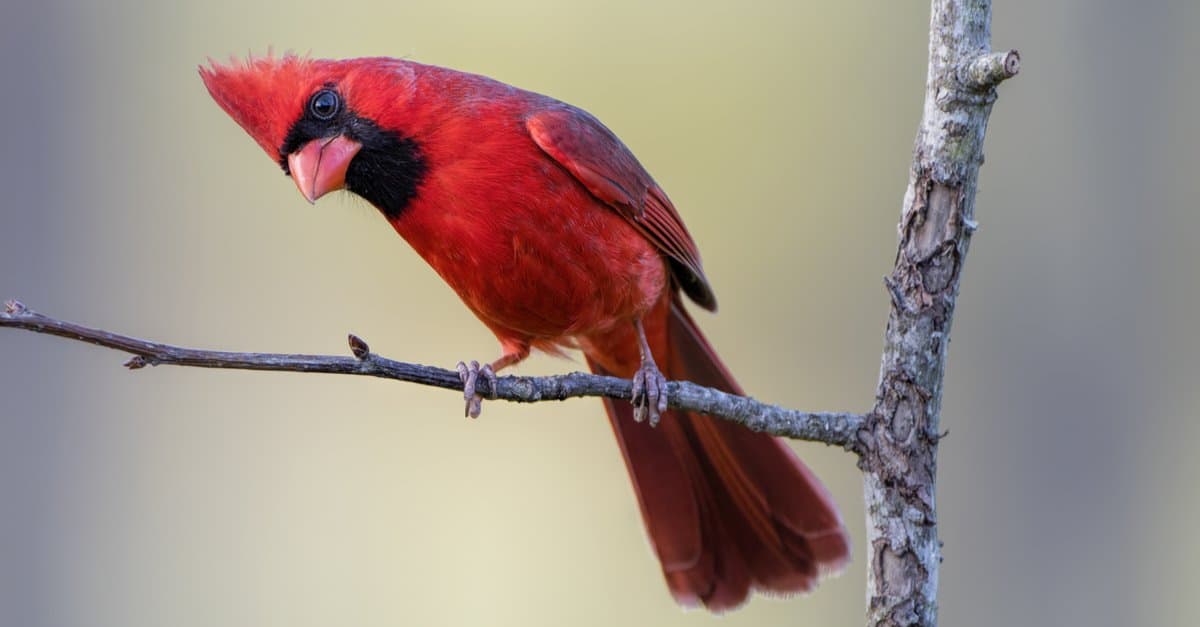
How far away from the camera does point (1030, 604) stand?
4621mm

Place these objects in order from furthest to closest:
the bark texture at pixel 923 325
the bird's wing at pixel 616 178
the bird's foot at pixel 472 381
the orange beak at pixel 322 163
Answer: the bird's wing at pixel 616 178 < the orange beak at pixel 322 163 < the bird's foot at pixel 472 381 < the bark texture at pixel 923 325

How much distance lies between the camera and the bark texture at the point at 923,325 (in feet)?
7.75

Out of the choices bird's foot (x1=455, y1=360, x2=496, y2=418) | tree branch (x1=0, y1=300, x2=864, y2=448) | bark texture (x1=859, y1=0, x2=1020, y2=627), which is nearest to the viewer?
tree branch (x1=0, y1=300, x2=864, y2=448)

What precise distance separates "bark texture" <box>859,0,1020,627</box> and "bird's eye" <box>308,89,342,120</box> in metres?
1.25

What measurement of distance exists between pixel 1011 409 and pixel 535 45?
7.96 ft

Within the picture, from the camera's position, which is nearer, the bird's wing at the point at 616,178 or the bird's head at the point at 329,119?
the bird's head at the point at 329,119

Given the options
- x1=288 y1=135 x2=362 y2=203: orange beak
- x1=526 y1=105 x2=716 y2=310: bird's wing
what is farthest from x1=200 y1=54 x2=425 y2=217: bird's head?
x1=526 y1=105 x2=716 y2=310: bird's wing

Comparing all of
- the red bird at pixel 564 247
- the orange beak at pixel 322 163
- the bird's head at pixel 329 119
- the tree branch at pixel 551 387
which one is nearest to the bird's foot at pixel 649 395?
the red bird at pixel 564 247

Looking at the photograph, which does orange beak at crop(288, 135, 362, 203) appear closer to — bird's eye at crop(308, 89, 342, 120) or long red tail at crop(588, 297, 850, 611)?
bird's eye at crop(308, 89, 342, 120)

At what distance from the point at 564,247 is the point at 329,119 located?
0.59 m

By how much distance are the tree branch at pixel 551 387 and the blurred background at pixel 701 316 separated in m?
2.21

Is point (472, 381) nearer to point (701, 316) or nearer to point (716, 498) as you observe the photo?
Answer: point (716, 498)

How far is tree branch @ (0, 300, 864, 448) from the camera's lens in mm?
1956

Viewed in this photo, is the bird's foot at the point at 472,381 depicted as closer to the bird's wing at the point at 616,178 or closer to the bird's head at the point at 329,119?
the bird's head at the point at 329,119
